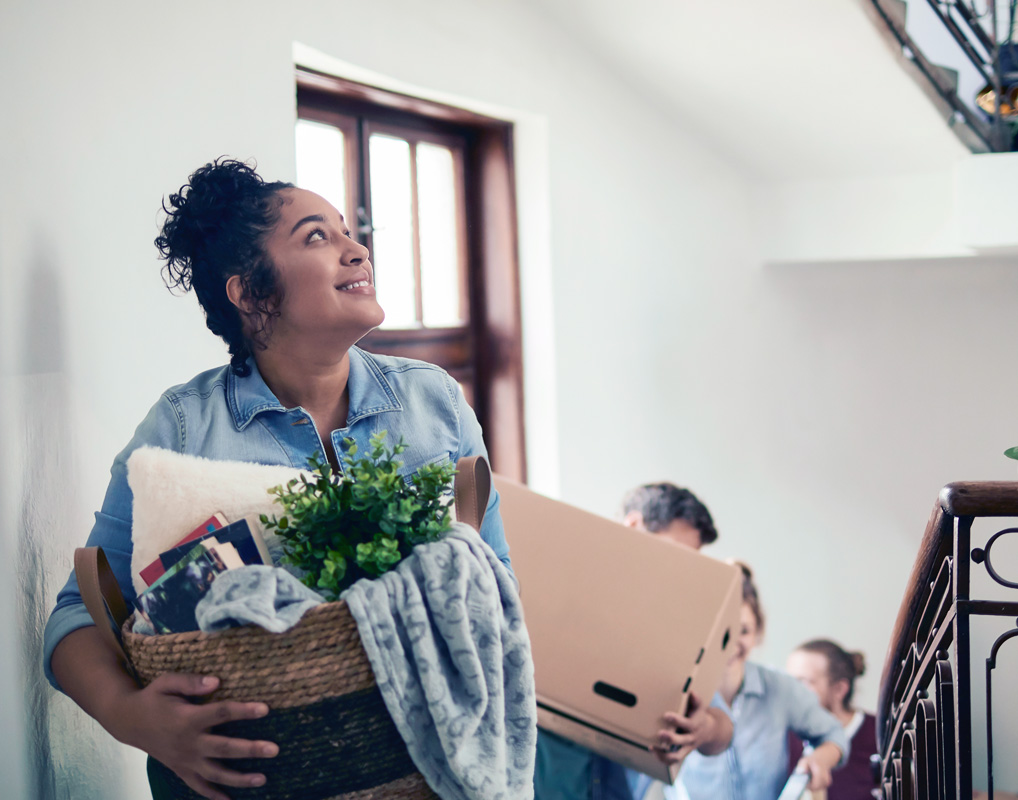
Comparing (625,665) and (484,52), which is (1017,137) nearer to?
(484,52)

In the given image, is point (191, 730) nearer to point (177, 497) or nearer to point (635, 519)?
point (177, 497)

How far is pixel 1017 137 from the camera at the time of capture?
252 cm

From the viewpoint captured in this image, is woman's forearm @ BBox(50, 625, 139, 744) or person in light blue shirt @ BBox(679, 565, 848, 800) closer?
woman's forearm @ BBox(50, 625, 139, 744)

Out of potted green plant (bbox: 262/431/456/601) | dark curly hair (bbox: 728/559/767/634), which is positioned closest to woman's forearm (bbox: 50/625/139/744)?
potted green plant (bbox: 262/431/456/601)

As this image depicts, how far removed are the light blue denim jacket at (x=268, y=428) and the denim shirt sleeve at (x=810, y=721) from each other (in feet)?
4.81

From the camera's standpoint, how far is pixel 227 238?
1.06m

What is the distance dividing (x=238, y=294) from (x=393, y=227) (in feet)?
4.37

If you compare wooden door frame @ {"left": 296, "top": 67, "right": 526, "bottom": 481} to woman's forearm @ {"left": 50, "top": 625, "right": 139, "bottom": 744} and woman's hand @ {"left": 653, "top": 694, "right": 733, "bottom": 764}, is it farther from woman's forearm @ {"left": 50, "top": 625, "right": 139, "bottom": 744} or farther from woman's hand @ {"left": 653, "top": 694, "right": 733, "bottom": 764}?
woman's forearm @ {"left": 50, "top": 625, "right": 139, "bottom": 744}

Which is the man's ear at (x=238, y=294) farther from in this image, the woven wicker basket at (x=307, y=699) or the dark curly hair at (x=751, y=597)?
the dark curly hair at (x=751, y=597)

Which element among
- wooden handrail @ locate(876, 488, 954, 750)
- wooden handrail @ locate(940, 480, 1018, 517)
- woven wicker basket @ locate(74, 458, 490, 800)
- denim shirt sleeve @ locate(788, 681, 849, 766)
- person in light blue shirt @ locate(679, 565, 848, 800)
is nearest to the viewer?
woven wicker basket @ locate(74, 458, 490, 800)

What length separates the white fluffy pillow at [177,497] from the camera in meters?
0.94

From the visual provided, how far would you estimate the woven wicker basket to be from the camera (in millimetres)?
842

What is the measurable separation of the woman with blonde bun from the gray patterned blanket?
7.21 feet

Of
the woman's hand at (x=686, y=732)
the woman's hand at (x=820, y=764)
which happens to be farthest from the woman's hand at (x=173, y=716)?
the woman's hand at (x=820, y=764)
